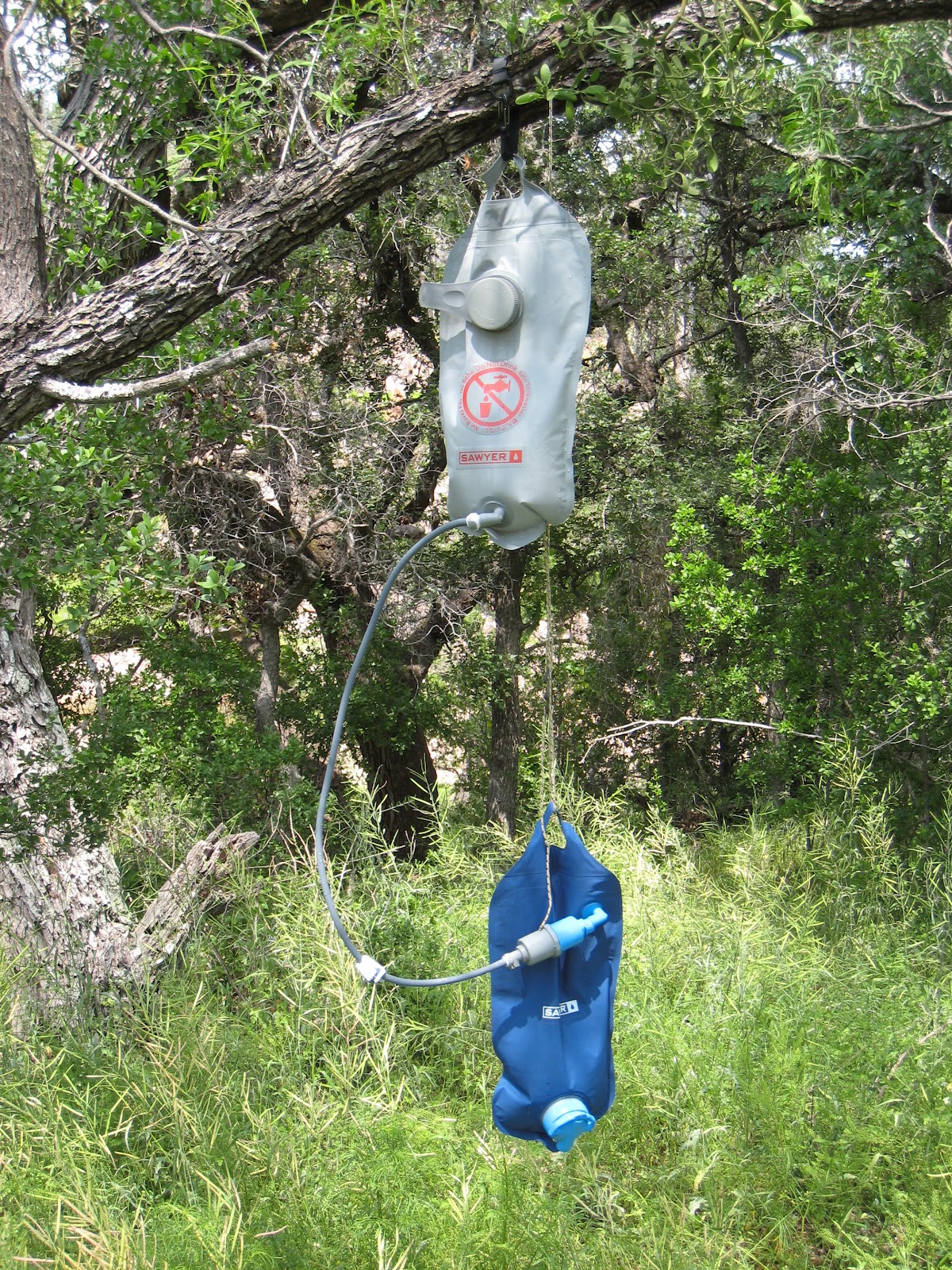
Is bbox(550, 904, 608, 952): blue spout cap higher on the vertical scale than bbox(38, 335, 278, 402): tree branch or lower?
lower

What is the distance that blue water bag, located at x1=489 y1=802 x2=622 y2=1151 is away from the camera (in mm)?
2053

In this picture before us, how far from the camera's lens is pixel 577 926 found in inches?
79.0

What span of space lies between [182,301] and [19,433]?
90 centimetres

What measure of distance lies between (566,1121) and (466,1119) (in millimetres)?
1102

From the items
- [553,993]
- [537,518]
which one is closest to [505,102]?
[537,518]

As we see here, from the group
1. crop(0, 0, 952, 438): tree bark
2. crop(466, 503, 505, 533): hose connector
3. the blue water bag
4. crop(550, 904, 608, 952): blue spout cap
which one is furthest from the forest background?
crop(550, 904, 608, 952): blue spout cap

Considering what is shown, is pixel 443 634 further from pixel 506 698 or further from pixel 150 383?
pixel 150 383

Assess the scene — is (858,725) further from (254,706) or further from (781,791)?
(254,706)

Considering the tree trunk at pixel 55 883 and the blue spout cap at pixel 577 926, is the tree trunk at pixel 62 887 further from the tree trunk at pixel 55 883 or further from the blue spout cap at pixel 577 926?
the blue spout cap at pixel 577 926

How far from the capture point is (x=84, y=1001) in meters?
3.52

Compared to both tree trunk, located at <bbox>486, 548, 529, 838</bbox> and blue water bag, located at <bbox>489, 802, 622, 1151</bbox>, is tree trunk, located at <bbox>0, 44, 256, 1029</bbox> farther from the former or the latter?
tree trunk, located at <bbox>486, 548, 529, 838</bbox>

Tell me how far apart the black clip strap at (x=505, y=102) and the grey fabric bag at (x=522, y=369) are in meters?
0.21

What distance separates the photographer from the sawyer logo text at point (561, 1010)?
6.74ft

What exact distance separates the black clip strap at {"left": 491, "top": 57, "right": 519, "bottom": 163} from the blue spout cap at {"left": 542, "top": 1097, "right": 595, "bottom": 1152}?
1.91 meters
